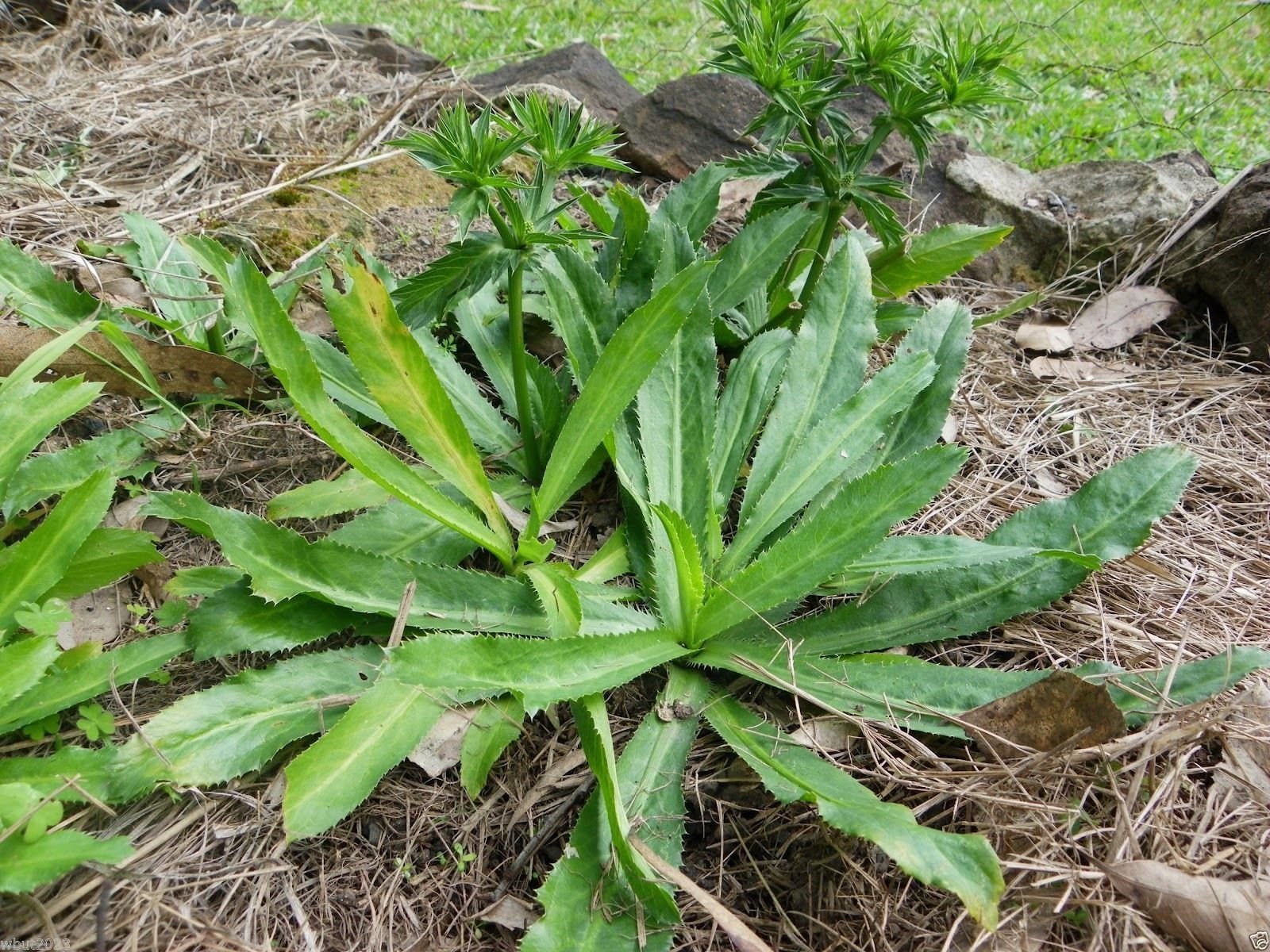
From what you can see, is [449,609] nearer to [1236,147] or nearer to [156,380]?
[156,380]

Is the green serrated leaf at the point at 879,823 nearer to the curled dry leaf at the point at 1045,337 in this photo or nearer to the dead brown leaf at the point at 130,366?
the dead brown leaf at the point at 130,366

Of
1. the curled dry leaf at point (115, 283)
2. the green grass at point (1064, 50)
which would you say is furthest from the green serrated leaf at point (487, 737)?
the green grass at point (1064, 50)

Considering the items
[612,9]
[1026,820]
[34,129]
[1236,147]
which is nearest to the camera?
[1026,820]

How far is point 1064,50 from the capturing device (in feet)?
11.7

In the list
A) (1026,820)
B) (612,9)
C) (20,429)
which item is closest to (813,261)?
(1026,820)

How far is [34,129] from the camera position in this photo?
97.3 inches

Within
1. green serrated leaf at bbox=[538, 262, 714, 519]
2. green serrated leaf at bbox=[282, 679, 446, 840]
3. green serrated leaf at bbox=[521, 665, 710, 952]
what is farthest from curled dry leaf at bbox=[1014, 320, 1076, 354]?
green serrated leaf at bbox=[282, 679, 446, 840]

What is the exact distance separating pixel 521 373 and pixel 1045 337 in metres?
1.51

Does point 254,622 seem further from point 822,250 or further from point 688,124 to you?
point 688,124

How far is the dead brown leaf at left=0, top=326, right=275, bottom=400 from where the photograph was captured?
5.68 feet

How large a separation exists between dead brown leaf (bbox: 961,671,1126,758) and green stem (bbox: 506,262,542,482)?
36.7 inches

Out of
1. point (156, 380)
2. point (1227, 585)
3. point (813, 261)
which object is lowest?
point (1227, 585)

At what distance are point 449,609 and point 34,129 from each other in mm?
2240

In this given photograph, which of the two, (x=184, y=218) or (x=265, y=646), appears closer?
(x=265, y=646)
